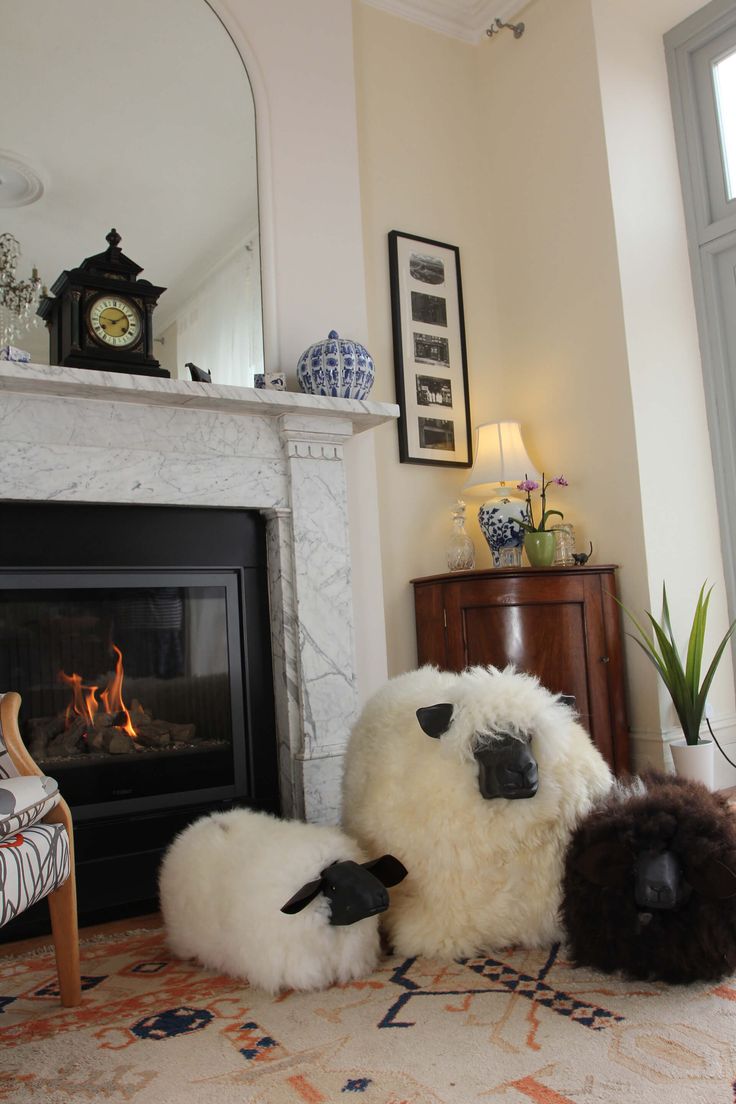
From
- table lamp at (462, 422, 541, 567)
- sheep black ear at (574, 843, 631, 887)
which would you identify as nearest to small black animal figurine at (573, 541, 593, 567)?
table lamp at (462, 422, 541, 567)

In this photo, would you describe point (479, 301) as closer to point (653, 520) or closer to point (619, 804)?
point (653, 520)

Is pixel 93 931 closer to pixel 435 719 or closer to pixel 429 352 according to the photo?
pixel 435 719

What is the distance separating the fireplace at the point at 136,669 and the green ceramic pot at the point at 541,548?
1.05 meters

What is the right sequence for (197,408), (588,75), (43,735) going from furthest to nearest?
(588,75)
(197,408)
(43,735)

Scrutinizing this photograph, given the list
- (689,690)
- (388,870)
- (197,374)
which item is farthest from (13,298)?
(689,690)

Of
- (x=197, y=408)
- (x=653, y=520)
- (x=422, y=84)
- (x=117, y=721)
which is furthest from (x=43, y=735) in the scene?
(x=422, y=84)

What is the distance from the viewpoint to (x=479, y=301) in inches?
150

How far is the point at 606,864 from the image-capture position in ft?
4.95

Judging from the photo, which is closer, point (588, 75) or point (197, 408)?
point (197, 408)

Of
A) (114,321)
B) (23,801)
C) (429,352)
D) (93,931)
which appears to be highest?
(429,352)

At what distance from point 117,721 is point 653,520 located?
207cm

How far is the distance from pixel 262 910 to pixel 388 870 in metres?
0.27

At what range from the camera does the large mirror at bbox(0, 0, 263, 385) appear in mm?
2602

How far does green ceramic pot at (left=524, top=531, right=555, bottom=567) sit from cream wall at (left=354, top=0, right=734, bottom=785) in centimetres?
28
